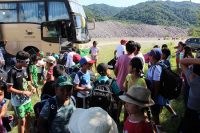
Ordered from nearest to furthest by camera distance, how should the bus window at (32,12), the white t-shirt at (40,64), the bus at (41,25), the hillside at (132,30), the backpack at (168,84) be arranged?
the backpack at (168,84)
the white t-shirt at (40,64)
the bus at (41,25)
the bus window at (32,12)
the hillside at (132,30)

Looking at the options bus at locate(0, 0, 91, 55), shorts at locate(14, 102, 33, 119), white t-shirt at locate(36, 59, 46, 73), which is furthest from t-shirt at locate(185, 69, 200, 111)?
bus at locate(0, 0, 91, 55)

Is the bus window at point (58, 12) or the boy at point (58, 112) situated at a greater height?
the bus window at point (58, 12)

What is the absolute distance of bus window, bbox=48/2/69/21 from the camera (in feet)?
51.0

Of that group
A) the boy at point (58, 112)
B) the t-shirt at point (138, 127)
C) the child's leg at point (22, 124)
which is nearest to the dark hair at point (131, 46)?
the child's leg at point (22, 124)

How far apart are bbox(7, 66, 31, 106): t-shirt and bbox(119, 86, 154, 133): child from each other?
2.34 meters

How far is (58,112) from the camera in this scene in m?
3.42

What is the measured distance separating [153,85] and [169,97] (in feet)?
1.01

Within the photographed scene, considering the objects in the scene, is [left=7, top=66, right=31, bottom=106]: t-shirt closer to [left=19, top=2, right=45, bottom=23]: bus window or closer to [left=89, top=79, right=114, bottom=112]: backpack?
[left=89, top=79, right=114, bottom=112]: backpack

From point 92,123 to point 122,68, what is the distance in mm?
3640

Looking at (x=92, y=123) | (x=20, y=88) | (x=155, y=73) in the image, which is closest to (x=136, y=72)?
(x=155, y=73)

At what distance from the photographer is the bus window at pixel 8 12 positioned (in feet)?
52.9

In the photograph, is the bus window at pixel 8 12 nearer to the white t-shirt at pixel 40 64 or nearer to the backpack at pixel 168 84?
the white t-shirt at pixel 40 64

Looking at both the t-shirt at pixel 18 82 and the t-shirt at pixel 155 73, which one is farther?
the t-shirt at pixel 155 73

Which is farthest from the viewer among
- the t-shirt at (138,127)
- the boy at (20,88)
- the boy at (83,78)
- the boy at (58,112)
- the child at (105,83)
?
the child at (105,83)
